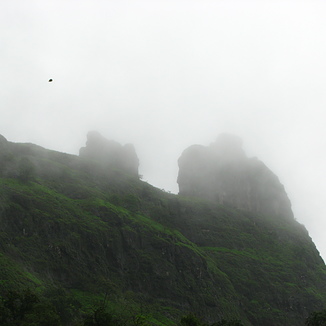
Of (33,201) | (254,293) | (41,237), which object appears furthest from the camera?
(254,293)

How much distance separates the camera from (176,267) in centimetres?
12362

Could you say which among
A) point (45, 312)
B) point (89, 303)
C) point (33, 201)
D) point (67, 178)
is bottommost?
point (89, 303)

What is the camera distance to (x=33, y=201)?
110500 millimetres

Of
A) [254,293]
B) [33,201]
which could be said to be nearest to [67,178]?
[33,201]

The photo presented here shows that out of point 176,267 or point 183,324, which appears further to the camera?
point 176,267

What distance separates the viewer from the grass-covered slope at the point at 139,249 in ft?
320

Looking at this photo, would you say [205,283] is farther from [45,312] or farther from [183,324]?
[45,312]

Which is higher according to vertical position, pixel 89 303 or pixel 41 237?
pixel 41 237

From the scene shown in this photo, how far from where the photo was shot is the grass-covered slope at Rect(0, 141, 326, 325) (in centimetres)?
9756

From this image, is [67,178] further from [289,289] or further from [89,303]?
[289,289]

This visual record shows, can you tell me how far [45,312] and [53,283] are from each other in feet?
109

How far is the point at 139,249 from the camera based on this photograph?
123750 mm

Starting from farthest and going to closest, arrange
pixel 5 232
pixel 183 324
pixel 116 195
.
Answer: pixel 116 195, pixel 5 232, pixel 183 324

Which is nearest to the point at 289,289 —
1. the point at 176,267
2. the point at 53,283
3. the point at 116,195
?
the point at 176,267
